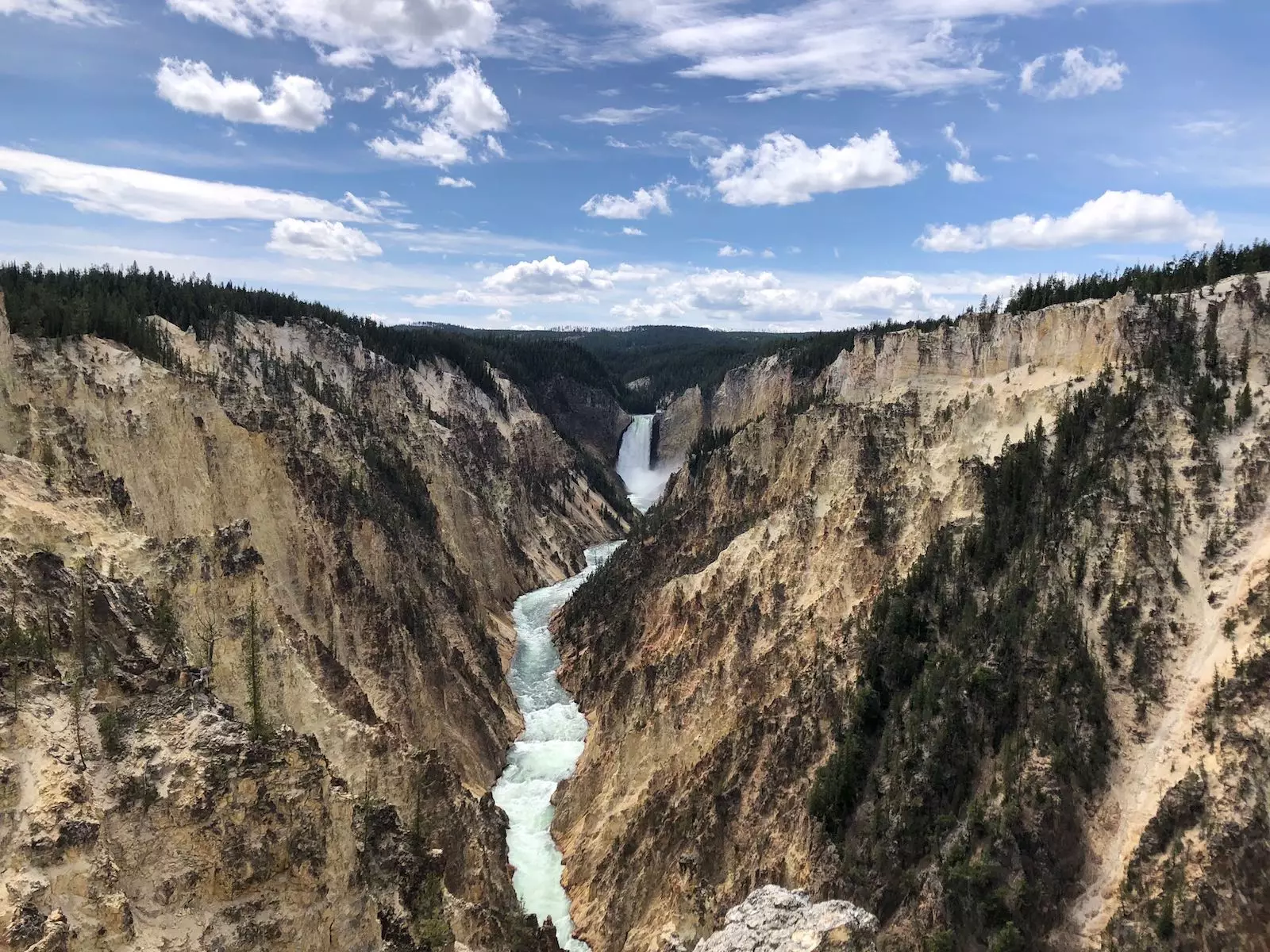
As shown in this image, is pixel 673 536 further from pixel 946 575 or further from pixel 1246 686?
pixel 1246 686

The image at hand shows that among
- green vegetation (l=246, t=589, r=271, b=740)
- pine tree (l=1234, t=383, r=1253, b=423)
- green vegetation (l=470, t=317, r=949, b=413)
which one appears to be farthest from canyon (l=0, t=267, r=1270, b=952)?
green vegetation (l=470, t=317, r=949, b=413)

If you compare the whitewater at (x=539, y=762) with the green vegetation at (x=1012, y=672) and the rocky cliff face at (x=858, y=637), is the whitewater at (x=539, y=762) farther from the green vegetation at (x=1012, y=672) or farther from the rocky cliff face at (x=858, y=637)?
the green vegetation at (x=1012, y=672)

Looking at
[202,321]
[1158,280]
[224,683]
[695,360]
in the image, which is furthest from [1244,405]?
[695,360]

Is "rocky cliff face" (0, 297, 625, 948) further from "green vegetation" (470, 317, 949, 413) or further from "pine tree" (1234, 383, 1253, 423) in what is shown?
"green vegetation" (470, 317, 949, 413)

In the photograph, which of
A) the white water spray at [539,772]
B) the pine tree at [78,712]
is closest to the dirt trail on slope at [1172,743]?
the white water spray at [539,772]

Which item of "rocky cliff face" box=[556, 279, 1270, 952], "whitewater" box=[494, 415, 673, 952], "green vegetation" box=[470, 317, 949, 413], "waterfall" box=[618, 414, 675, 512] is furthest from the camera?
"waterfall" box=[618, 414, 675, 512]
